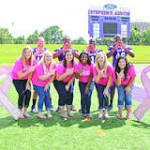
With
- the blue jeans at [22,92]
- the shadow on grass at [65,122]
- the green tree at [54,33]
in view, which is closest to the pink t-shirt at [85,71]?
the shadow on grass at [65,122]

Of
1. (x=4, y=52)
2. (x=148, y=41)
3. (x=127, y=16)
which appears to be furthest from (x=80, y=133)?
(x=148, y=41)

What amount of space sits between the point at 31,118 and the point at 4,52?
→ 2863 centimetres

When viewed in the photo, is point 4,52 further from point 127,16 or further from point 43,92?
point 43,92

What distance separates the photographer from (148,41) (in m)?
61.6

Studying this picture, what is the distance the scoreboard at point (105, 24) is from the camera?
34.8 meters

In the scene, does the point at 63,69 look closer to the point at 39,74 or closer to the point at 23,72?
the point at 39,74

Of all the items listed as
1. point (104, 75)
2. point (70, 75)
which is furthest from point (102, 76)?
point (70, 75)

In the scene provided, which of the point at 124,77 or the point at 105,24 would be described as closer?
the point at 124,77

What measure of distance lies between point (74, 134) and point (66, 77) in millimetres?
1387

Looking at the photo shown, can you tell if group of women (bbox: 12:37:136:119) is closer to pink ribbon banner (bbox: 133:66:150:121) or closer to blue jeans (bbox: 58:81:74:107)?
blue jeans (bbox: 58:81:74:107)

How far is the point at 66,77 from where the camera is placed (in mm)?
4684

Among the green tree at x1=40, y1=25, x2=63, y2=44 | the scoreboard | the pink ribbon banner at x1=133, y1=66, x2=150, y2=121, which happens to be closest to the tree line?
the green tree at x1=40, y1=25, x2=63, y2=44

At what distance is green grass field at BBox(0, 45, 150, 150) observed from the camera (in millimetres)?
3299

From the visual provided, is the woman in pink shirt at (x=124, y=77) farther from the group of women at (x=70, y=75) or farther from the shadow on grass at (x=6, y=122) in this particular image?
the shadow on grass at (x=6, y=122)
